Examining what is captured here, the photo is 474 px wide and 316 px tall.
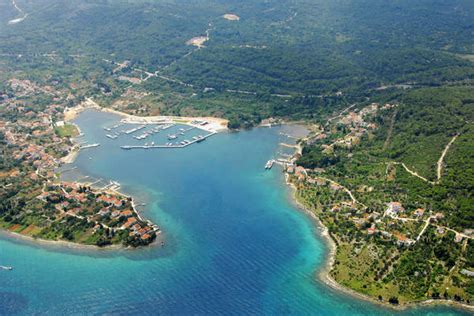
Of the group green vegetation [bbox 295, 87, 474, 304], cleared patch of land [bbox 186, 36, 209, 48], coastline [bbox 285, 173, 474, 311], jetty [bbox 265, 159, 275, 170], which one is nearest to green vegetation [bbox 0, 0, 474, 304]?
green vegetation [bbox 295, 87, 474, 304]

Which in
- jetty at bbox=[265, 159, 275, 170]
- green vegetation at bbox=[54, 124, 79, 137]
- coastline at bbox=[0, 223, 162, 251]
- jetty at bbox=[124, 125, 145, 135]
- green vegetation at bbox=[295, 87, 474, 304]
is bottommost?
green vegetation at bbox=[54, 124, 79, 137]

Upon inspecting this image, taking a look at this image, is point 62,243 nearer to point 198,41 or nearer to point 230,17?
point 198,41

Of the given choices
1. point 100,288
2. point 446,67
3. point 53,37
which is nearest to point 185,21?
point 53,37

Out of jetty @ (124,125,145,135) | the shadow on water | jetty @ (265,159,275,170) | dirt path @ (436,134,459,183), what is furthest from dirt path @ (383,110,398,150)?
the shadow on water

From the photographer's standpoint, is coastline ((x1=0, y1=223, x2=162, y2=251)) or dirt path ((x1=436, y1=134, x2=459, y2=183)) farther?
dirt path ((x1=436, y1=134, x2=459, y2=183))

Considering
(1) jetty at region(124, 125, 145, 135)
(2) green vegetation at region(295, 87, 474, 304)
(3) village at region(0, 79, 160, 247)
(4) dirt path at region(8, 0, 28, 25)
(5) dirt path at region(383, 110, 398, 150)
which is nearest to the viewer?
(2) green vegetation at region(295, 87, 474, 304)

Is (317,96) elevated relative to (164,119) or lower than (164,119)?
elevated

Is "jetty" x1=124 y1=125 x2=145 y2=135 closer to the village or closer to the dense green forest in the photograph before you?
the village

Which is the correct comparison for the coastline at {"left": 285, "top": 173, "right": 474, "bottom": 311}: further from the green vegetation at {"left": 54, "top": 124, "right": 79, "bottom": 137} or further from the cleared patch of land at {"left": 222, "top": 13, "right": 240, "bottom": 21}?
the cleared patch of land at {"left": 222, "top": 13, "right": 240, "bottom": 21}

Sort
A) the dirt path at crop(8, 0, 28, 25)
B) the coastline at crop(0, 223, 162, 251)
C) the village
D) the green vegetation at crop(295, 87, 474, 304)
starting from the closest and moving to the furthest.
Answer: the green vegetation at crop(295, 87, 474, 304)
the coastline at crop(0, 223, 162, 251)
the village
the dirt path at crop(8, 0, 28, 25)

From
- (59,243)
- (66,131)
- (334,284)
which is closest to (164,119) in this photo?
(66,131)

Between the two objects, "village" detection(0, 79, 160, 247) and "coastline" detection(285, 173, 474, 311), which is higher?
"coastline" detection(285, 173, 474, 311)
